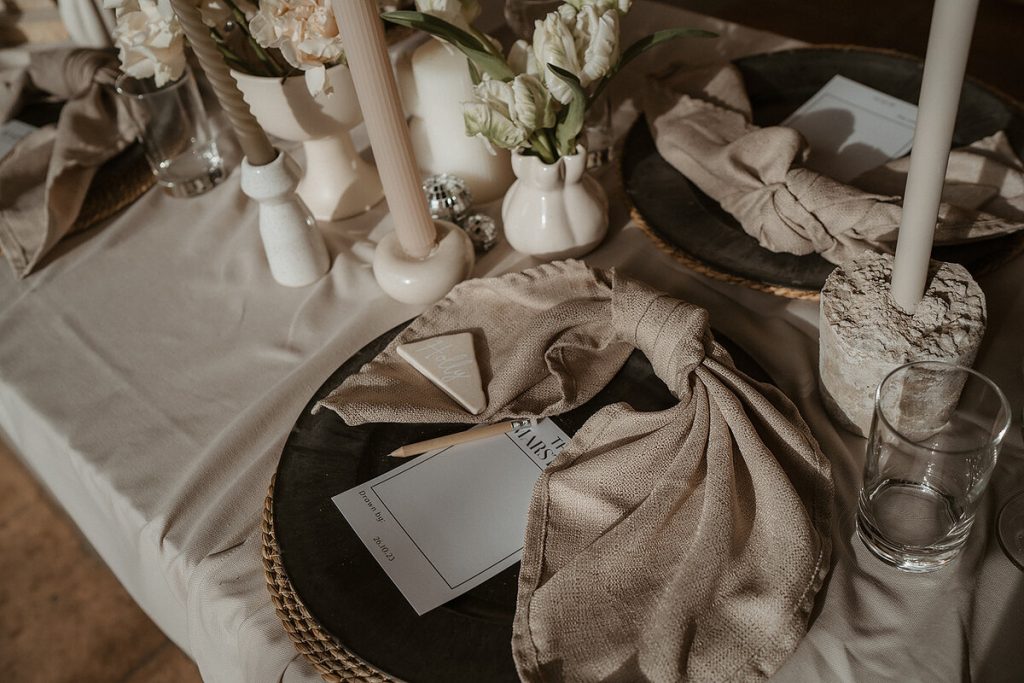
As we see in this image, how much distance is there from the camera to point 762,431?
1.78 feet

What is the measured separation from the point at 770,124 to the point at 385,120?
41 cm

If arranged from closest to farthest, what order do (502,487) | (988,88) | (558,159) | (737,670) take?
1. (737,670)
2. (502,487)
3. (558,159)
4. (988,88)

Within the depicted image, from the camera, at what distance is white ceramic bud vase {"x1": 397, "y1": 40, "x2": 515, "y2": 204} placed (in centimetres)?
75

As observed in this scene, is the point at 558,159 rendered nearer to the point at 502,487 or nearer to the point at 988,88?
the point at 502,487

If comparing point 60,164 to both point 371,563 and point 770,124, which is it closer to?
point 371,563

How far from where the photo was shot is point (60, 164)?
82 cm

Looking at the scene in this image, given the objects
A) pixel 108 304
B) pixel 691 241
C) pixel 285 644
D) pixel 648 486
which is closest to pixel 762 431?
pixel 648 486

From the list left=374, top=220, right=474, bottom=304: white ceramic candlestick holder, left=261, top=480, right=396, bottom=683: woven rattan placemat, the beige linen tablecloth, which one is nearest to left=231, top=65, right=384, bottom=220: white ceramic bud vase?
the beige linen tablecloth

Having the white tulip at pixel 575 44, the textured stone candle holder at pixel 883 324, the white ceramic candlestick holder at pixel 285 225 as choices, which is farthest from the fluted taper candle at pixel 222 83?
the textured stone candle holder at pixel 883 324

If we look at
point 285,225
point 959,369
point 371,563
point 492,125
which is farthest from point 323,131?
point 959,369

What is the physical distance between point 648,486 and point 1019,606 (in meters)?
0.22

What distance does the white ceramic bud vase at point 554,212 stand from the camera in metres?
0.70

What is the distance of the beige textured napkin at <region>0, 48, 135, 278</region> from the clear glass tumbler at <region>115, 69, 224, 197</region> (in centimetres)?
4

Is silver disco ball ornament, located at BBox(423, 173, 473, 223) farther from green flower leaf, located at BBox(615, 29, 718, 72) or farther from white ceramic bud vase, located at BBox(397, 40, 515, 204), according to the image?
green flower leaf, located at BBox(615, 29, 718, 72)
